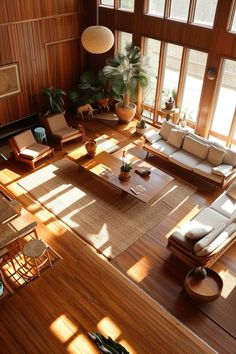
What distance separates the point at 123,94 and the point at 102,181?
3003 mm

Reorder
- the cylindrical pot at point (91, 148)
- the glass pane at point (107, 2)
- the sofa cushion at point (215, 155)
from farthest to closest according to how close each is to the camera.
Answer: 1. the glass pane at point (107, 2)
2. the cylindrical pot at point (91, 148)
3. the sofa cushion at point (215, 155)

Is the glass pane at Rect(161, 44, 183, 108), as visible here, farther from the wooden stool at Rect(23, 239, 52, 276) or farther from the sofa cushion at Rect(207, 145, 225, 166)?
the wooden stool at Rect(23, 239, 52, 276)

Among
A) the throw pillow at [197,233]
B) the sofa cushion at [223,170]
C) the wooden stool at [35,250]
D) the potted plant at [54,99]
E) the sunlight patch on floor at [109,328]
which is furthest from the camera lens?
the potted plant at [54,99]

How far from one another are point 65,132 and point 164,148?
264 cm

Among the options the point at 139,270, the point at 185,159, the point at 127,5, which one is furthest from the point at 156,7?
the point at 139,270

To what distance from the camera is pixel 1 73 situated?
848 centimetres

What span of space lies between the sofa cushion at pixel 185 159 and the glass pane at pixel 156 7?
3.56 metres

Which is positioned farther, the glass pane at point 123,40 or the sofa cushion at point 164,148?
the glass pane at point 123,40

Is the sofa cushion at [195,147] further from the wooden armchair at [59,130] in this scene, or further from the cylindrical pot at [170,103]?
the wooden armchair at [59,130]

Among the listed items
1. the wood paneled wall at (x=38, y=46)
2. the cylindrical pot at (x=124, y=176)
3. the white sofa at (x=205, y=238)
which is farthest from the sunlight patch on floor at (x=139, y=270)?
the wood paneled wall at (x=38, y=46)

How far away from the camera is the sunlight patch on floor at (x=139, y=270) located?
5.75 meters

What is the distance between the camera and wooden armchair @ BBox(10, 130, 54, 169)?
26.5 feet

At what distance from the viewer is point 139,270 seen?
5867 millimetres

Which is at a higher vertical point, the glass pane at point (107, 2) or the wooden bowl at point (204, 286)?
the glass pane at point (107, 2)
